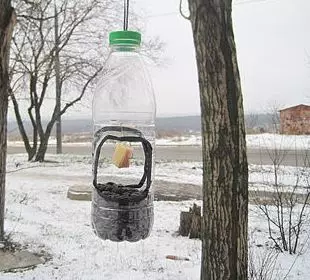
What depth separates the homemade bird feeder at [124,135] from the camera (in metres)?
1.88

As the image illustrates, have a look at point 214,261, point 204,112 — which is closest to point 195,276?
point 214,261

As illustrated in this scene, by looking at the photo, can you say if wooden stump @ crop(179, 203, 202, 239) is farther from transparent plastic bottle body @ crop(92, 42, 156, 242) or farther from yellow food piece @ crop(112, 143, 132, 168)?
yellow food piece @ crop(112, 143, 132, 168)

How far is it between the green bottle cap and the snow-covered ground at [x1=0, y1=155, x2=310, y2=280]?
834mm

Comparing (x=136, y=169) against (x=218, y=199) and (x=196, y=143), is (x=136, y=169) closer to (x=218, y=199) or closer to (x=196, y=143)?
(x=218, y=199)

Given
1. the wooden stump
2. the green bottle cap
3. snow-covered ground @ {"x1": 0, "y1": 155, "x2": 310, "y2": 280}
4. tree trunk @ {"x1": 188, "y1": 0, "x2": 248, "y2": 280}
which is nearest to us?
the green bottle cap

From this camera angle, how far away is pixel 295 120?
18828mm

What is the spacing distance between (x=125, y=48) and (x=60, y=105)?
1644cm

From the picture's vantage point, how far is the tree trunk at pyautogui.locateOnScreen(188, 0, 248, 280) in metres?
2.62

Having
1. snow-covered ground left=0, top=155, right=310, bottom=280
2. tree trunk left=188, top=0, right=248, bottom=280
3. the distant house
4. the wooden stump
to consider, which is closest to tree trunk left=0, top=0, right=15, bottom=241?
snow-covered ground left=0, top=155, right=310, bottom=280

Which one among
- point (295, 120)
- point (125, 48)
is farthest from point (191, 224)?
point (295, 120)

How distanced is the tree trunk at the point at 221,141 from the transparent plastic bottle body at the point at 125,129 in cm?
75

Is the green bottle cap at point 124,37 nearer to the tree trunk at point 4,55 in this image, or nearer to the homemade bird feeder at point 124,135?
the homemade bird feeder at point 124,135

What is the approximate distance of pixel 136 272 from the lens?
479cm

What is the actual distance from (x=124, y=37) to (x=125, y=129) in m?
0.39
